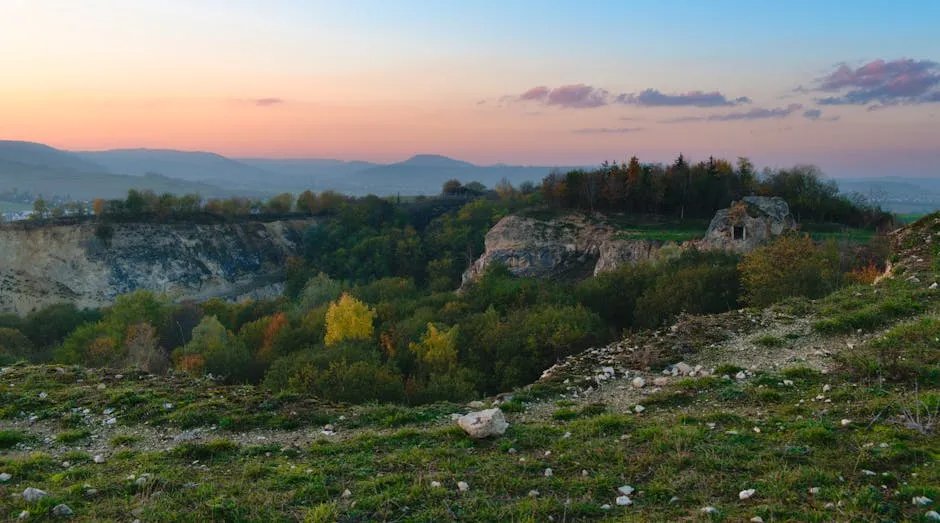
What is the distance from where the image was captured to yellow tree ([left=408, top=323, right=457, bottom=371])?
26.1 m

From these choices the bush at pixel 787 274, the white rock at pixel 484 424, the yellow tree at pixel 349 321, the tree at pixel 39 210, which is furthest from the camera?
the tree at pixel 39 210

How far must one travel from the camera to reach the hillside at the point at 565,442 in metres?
6.64

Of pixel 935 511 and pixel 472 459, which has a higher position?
pixel 935 511

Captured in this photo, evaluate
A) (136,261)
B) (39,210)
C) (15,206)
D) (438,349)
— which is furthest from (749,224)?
(15,206)

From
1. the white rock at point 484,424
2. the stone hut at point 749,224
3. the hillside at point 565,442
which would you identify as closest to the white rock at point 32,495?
the hillside at point 565,442

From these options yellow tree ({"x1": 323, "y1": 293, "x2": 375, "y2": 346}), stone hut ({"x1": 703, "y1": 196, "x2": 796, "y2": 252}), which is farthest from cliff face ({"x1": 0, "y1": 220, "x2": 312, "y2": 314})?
stone hut ({"x1": 703, "y1": 196, "x2": 796, "y2": 252})

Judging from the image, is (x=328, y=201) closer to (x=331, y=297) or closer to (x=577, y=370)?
(x=331, y=297)

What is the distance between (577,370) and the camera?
13992mm

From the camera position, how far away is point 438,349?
2692 centimetres

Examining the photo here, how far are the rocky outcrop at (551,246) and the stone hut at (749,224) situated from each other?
368 inches

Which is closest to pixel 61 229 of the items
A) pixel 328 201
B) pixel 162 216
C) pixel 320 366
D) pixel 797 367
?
pixel 162 216

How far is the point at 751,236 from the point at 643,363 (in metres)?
42.8

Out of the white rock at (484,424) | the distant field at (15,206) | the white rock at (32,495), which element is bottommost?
the white rock at (484,424)

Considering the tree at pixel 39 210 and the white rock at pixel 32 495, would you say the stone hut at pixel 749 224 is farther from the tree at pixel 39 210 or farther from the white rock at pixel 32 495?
the tree at pixel 39 210
